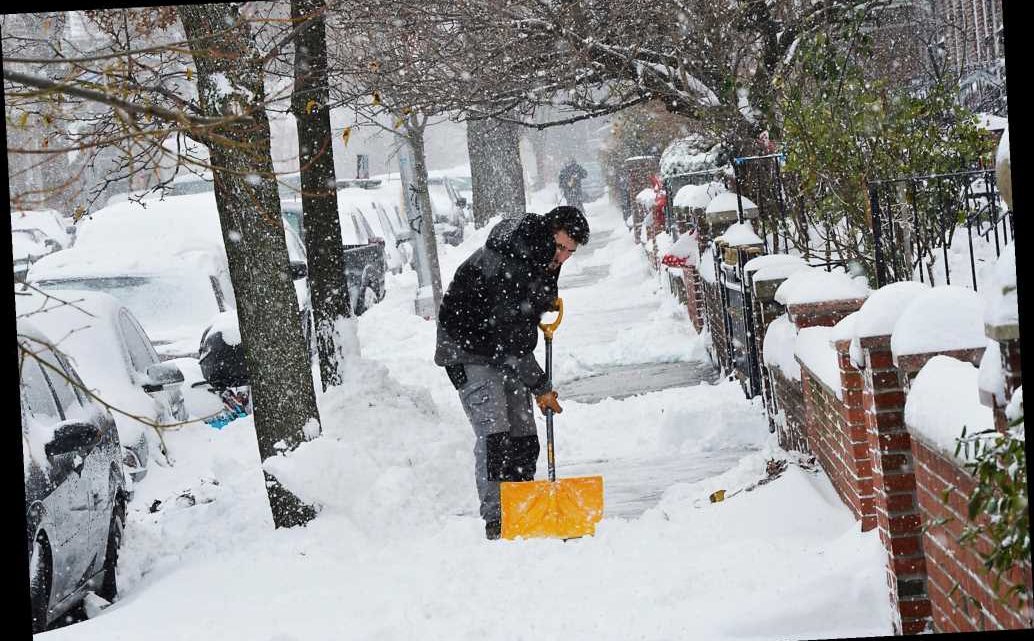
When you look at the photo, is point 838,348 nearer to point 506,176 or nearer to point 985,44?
point 985,44

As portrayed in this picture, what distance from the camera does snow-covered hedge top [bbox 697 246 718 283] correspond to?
10.3 m

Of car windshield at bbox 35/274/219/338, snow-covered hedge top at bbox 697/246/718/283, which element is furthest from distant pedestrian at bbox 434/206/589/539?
car windshield at bbox 35/274/219/338

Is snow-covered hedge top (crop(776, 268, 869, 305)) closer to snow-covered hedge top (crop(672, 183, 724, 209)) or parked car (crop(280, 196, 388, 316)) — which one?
snow-covered hedge top (crop(672, 183, 724, 209))

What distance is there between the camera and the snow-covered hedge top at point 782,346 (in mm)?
6559

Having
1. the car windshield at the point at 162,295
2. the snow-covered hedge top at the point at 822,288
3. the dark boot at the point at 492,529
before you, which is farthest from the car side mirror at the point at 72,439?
the car windshield at the point at 162,295

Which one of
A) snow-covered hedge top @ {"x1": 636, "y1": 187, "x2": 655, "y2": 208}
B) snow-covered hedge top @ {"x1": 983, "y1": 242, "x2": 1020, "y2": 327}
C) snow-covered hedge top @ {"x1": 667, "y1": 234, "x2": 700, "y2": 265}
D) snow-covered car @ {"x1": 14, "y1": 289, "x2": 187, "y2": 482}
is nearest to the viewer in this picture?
snow-covered hedge top @ {"x1": 983, "y1": 242, "x2": 1020, "y2": 327}

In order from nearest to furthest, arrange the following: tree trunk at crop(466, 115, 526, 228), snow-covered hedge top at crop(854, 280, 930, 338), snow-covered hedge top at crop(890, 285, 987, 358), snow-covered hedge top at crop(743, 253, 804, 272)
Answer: snow-covered hedge top at crop(890, 285, 987, 358) < snow-covered hedge top at crop(854, 280, 930, 338) < snow-covered hedge top at crop(743, 253, 804, 272) < tree trunk at crop(466, 115, 526, 228)

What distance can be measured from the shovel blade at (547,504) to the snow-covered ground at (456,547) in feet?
0.47

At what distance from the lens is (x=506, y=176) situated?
696 inches

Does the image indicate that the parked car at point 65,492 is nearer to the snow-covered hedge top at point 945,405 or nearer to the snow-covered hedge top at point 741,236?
the snow-covered hedge top at point 945,405

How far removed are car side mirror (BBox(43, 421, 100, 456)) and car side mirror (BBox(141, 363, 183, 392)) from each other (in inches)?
102

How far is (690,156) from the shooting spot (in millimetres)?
13578

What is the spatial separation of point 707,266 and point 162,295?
5269 millimetres

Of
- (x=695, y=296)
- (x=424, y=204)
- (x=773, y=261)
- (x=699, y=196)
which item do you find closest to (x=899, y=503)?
(x=773, y=261)
